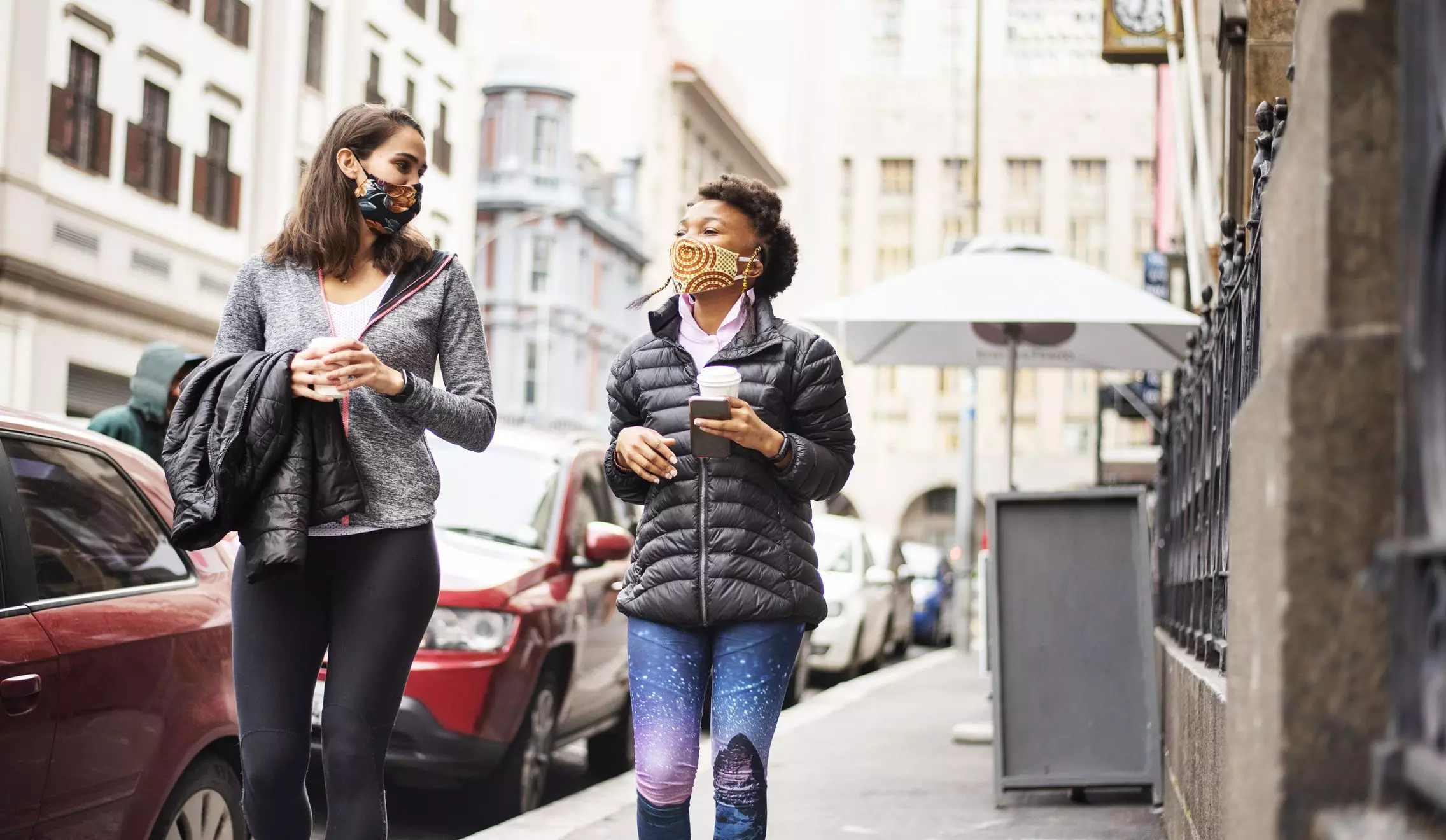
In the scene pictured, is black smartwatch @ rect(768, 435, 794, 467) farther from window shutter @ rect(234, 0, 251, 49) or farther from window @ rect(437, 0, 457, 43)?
window @ rect(437, 0, 457, 43)

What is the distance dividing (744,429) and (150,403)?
440 centimetres

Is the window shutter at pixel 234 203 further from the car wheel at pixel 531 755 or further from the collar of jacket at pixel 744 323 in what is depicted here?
the collar of jacket at pixel 744 323

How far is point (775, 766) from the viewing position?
883cm

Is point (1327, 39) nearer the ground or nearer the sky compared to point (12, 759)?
nearer the sky

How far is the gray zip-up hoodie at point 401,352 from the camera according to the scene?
153 inches

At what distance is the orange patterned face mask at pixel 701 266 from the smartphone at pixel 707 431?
1.42ft

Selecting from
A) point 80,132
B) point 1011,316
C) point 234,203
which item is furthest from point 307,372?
point 234,203

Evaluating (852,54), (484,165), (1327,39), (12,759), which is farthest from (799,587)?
(852,54)

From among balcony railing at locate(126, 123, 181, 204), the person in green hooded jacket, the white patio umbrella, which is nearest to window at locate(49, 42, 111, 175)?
balcony railing at locate(126, 123, 181, 204)

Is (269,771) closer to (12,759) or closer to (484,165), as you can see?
(12,759)

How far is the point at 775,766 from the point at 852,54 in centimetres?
6857

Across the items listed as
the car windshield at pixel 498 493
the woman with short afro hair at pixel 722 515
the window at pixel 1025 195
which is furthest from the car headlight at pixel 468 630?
the window at pixel 1025 195

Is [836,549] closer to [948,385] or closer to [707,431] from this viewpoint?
[707,431]

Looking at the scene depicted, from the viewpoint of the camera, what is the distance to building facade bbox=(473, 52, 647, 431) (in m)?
52.8
